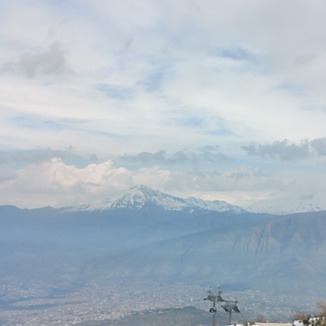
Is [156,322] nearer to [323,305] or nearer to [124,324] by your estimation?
[124,324]

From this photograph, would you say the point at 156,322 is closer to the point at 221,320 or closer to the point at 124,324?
the point at 124,324

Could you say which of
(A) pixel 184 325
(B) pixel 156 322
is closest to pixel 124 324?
(B) pixel 156 322

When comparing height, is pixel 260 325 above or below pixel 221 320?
above

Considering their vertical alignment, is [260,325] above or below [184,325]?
above

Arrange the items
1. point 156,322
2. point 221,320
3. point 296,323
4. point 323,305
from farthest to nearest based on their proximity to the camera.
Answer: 1. point 156,322
2. point 221,320
3. point 296,323
4. point 323,305

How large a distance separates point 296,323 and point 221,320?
11088cm

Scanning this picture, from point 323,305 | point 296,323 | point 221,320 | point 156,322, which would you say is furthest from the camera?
point 156,322

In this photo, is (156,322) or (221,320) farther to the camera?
(156,322)

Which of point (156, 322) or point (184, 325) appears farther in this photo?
point (156, 322)

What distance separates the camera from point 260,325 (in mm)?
56312

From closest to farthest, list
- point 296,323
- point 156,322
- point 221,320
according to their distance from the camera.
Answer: point 296,323, point 221,320, point 156,322

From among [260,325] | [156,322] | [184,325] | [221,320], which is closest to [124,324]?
[156,322]

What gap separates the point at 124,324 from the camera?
7657 inches

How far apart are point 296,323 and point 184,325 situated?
395ft
